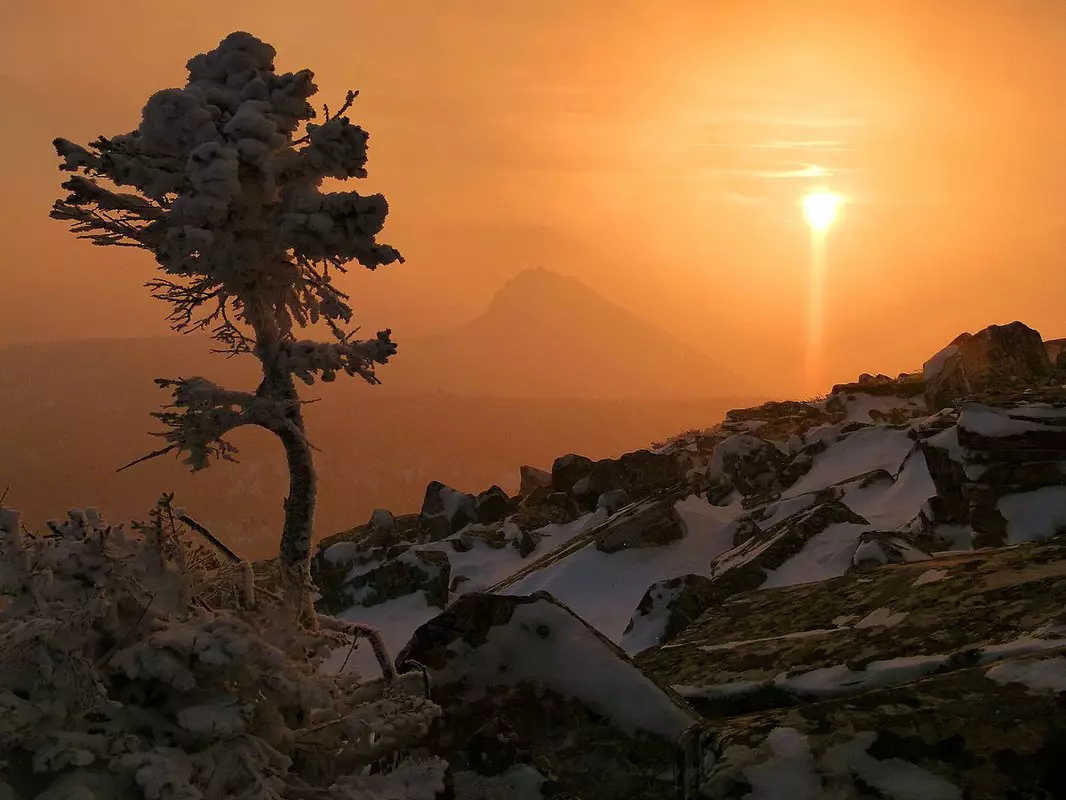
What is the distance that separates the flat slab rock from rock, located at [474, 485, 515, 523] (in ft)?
80.2

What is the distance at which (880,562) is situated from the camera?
8539 millimetres

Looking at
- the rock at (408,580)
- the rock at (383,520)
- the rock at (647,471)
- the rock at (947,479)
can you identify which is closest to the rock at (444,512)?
the rock at (383,520)

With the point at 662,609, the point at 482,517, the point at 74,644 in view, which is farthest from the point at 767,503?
the point at 74,644

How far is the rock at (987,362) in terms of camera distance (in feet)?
80.5

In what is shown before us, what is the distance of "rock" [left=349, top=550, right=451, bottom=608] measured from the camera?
2228 cm

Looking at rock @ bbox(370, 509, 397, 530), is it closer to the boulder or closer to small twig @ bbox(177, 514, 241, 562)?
the boulder

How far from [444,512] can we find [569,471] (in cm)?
548

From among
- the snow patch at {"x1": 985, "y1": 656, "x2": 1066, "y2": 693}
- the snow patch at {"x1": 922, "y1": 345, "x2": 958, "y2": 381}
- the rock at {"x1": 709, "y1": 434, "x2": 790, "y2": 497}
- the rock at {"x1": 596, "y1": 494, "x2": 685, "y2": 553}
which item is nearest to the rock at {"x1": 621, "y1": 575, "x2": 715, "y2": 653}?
the rock at {"x1": 596, "y1": 494, "x2": 685, "y2": 553}

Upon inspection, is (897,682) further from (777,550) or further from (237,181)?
(777,550)

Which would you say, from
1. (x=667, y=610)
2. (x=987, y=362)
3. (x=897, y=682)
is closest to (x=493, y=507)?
(x=987, y=362)

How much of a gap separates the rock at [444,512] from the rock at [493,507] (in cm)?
19

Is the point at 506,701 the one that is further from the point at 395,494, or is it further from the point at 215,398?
the point at 395,494

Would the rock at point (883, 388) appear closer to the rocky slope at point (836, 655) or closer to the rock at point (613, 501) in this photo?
the rock at point (613, 501)

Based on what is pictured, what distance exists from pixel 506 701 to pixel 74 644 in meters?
2.69
